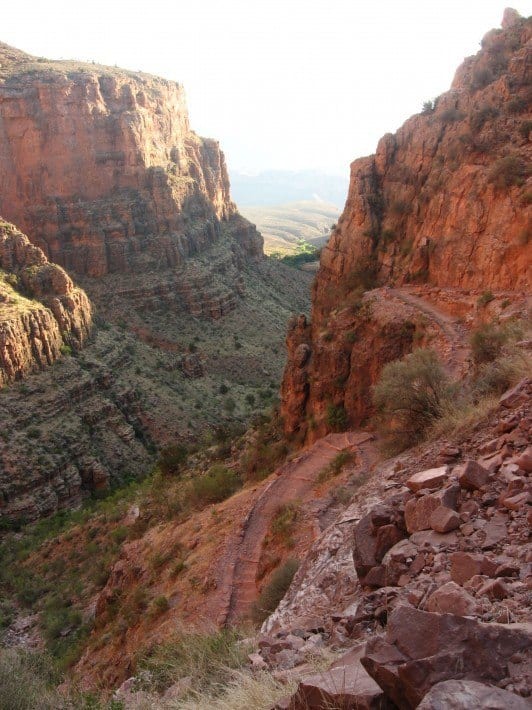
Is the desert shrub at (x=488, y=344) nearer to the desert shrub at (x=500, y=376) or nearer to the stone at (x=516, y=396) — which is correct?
the desert shrub at (x=500, y=376)

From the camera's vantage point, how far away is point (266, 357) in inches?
2147

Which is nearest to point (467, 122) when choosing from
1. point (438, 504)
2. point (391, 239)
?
point (391, 239)

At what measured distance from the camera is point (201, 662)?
6777 millimetres

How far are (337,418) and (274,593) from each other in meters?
8.75

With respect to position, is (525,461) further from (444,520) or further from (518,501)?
(444,520)

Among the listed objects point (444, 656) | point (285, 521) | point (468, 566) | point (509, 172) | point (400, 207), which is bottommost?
point (285, 521)

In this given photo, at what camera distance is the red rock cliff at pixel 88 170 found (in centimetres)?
5388

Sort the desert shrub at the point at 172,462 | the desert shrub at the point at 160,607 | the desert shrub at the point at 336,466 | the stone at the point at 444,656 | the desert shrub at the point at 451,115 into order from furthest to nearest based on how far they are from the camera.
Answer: the desert shrub at the point at 172,462
the desert shrub at the point at 451,115
the desert shrub at the point at 336,466
the desert shrub at the point at 160,607
the stone at the point at 444,656

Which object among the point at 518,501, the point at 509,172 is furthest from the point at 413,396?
the point at 509,172

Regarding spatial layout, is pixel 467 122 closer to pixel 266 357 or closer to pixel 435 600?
pixel 435 600

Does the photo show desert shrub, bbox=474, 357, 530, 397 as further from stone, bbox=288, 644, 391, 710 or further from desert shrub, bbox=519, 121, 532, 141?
desert shrub, bbox=519, 121, 532, 141

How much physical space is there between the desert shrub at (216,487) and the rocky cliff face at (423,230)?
2.71m

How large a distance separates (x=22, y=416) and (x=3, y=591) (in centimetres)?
1303

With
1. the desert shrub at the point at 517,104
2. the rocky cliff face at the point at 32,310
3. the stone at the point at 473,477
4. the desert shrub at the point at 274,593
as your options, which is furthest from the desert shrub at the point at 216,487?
the rocky cliff face at the point at 32,310
